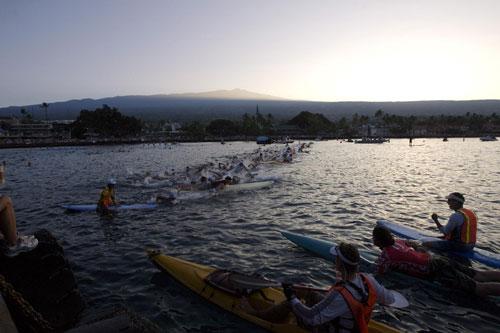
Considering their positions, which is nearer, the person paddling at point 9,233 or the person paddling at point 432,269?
the person paddling at point 9,233

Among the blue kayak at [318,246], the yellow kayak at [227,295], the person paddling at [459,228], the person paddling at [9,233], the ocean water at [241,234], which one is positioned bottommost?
the ocean water at [241,234]

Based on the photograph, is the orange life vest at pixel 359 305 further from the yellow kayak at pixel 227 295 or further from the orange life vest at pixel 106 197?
the orange life vest at pixel 106 197

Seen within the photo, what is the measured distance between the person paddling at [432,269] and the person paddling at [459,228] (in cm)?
232

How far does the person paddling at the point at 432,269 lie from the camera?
411 inches

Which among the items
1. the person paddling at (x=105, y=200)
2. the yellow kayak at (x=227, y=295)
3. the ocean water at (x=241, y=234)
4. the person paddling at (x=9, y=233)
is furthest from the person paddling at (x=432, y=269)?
the person paddling at (x=105, y=200)

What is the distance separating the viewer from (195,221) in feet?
68.1

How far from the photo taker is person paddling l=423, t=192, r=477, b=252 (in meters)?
12.4

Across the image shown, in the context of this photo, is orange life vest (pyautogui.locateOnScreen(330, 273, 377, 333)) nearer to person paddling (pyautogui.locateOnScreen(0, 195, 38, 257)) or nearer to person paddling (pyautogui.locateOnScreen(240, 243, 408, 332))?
person paddling (pyautogui.locateOnScreen(240, 243, 408, 332))

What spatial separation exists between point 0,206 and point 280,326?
288 inches

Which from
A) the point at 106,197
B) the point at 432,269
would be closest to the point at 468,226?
the point at 432,269

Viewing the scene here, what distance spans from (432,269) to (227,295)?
6249 millimetres

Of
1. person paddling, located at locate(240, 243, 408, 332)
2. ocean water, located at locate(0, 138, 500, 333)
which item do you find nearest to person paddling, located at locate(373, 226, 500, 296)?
ocean water, located at locate(0, 138, 500, 333)

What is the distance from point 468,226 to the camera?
12.7 metres

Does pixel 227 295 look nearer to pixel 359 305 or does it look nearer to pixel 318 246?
pixel 359 305
